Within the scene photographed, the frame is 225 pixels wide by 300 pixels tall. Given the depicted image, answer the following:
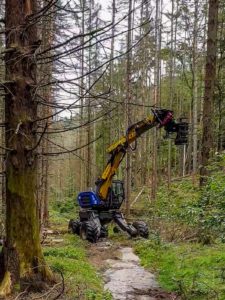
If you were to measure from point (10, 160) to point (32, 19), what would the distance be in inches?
69.1

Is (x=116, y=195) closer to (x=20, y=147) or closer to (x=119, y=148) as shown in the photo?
Result: (x=119, y=148)

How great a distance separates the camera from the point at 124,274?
A: 8.12m

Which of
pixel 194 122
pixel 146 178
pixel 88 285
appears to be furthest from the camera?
pixel 146 178

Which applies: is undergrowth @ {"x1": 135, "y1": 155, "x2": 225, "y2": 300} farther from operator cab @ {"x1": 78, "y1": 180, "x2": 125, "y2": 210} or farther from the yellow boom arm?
the yellow boom arm

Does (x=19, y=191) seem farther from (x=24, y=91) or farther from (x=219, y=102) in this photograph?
(x=219, y=102)

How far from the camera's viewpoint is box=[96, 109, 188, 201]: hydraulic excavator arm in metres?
10.8

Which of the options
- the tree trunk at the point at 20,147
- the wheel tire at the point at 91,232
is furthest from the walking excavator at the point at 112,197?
the tree trunk at the point at 20,147

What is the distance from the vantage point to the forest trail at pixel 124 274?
21.6 ft

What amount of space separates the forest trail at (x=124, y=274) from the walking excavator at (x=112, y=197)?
789mm

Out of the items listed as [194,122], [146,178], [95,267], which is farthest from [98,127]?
[95,267]

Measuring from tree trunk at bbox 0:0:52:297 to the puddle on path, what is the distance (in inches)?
75.8

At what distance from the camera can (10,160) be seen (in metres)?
5.09

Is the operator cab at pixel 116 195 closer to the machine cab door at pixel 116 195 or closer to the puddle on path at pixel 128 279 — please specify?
the machine cab door at pixel 116 195

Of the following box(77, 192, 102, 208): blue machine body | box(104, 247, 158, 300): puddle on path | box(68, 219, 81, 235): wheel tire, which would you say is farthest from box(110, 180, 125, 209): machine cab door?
box(104, 247, 158, 300): puddle on path
